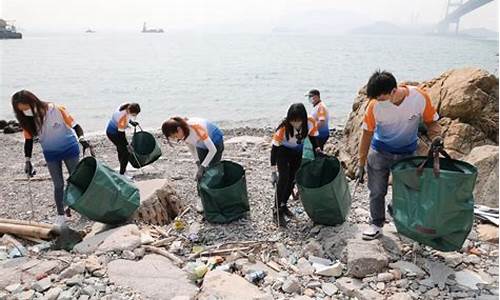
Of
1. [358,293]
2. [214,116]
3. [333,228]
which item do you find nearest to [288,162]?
[333,228]

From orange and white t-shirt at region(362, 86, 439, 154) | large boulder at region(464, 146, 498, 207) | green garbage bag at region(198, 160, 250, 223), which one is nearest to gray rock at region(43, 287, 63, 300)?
green garbage bag at region(198, 160, 250, 223)

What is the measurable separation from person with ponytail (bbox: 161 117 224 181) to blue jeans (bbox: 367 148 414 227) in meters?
1.65

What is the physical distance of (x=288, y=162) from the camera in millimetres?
4762

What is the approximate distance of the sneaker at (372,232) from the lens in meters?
3.93

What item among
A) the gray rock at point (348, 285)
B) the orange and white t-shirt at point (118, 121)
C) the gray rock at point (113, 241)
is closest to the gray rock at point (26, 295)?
the gray rock at point (113, 241)

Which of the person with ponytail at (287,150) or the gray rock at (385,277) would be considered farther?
the person with ponytail at (287,150)

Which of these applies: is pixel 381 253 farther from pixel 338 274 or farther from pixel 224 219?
pixel 224 219

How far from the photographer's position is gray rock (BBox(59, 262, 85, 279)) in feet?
11.8

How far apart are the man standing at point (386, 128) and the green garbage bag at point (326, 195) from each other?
0.29m

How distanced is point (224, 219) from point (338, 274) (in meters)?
1.52

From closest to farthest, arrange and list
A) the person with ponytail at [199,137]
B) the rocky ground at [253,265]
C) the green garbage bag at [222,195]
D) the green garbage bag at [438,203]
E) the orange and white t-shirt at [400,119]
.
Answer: the green garbage bag at [438,203] < the rocky ground at [253,265] < the orange and white t-shirt at [400,119] < the person with ponytail at [199,137] < the green garbage bag at [222,195]

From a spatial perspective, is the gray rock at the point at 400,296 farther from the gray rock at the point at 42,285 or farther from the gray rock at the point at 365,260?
the gray rock at the point at 42,285

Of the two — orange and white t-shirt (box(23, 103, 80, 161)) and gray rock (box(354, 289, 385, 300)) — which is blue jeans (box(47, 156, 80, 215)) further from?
gray rock (box(354, 289, 385, 300))

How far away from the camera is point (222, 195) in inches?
183
